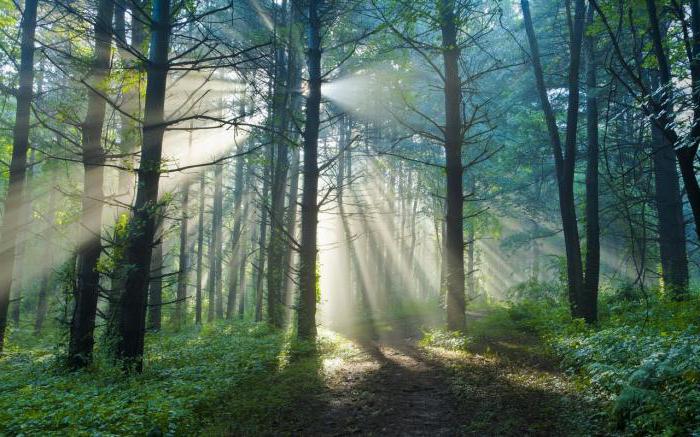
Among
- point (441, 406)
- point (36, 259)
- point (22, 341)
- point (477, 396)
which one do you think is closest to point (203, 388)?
point (441, 406)

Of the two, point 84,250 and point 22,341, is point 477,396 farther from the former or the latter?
point 22,341

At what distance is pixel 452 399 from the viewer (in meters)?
6.29

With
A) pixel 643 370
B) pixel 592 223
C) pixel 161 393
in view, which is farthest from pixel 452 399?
pixel 592 223

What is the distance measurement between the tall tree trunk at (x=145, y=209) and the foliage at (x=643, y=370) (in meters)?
7.07

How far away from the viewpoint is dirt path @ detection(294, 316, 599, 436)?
529cm

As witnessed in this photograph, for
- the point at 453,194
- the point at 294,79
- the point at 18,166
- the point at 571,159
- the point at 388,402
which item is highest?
the point at 294,79

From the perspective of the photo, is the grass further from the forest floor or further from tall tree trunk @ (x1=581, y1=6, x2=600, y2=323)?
tall tree trunk @ (x1=581, y1=6, x2=600, y2=323)

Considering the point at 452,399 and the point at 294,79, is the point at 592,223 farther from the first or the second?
the point at 294,79

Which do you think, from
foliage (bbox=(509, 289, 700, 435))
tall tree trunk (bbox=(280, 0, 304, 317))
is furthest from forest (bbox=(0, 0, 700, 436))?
tall tree trunk (bbox=(280, 0, 304, 317))

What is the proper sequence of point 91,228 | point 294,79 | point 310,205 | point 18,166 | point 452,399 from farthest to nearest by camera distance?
point 294,79, point 18,166, point 310,205, point 91,228, point 452,399

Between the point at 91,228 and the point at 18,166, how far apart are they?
205 inches

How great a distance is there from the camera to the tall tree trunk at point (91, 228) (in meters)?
8.54

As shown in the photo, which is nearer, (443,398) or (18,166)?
(443,398)

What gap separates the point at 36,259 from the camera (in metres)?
30.3
